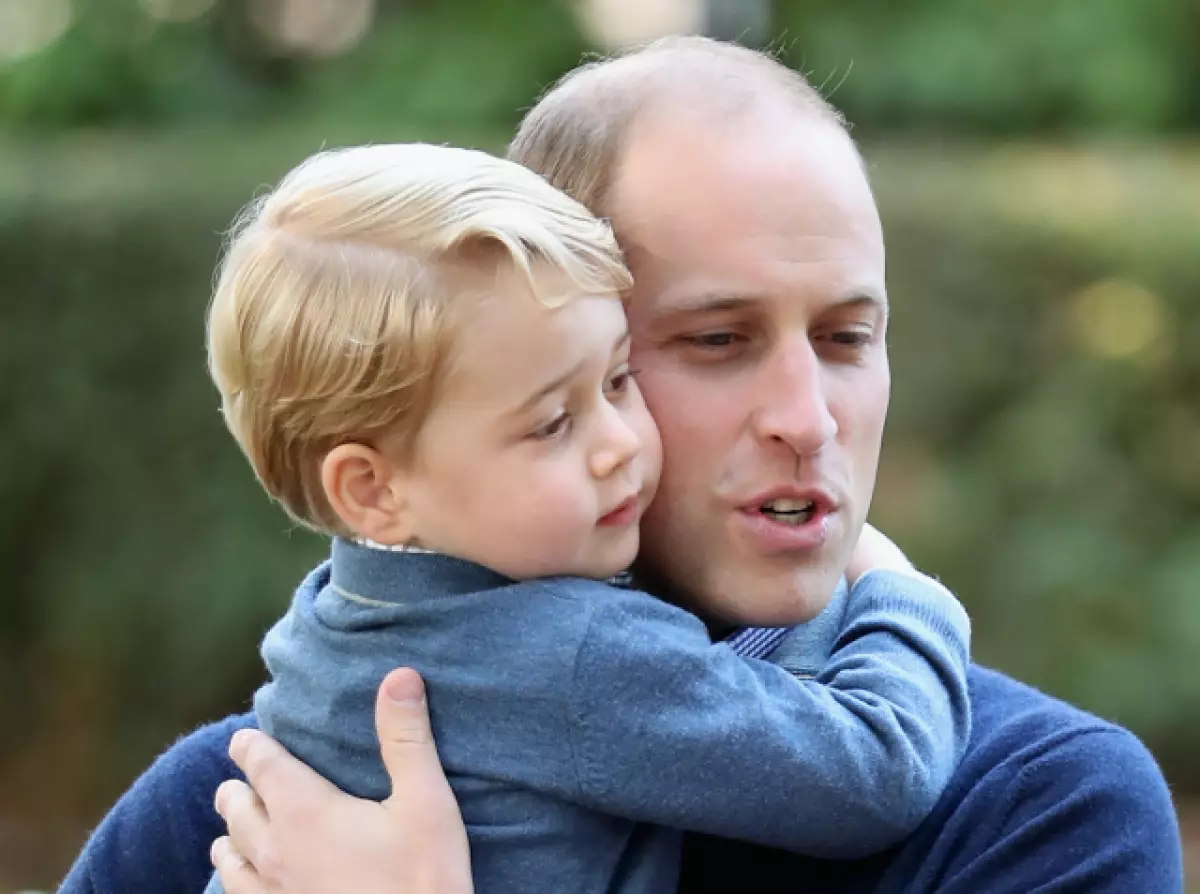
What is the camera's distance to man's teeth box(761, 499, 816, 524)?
194 cm

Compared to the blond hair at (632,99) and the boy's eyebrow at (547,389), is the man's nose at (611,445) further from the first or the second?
the blond hair at (632,99)

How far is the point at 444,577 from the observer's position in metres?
1.76

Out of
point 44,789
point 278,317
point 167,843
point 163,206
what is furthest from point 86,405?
point 278,317

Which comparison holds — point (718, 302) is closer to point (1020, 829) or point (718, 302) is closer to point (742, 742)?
point (742, 742)

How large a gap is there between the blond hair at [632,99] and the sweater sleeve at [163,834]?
82 centimetres

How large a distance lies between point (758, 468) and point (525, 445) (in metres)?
0.32

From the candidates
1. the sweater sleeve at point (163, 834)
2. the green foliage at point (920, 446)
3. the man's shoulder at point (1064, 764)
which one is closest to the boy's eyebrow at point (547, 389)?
the man's shoulder at point (1064, 764)

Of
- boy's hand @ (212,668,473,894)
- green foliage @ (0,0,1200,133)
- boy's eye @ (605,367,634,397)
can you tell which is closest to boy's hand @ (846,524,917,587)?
boy's eye @ (605,367,634,397)

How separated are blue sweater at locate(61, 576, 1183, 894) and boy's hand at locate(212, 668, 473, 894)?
0.36 metres

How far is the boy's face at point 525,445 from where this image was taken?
1.69 metres

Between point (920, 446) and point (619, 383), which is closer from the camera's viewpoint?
point (619, 383)

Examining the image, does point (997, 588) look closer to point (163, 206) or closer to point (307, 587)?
point (163, 206)

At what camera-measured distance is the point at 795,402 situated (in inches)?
74.1

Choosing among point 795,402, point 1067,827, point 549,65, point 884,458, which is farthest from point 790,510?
point 549,65
